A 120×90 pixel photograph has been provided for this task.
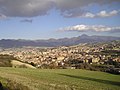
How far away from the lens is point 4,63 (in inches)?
2249

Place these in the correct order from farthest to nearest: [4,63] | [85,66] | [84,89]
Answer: [85,66], [4,63], [84,89]

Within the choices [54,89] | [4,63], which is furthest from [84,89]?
[4,63]

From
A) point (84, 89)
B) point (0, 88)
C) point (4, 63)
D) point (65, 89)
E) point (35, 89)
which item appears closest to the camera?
point (0, 88)

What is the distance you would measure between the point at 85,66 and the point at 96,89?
43.7 metres

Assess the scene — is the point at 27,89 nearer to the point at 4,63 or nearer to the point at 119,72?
the point at 119,72

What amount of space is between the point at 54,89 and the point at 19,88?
256 centimetres

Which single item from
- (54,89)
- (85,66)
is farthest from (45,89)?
(85,66)

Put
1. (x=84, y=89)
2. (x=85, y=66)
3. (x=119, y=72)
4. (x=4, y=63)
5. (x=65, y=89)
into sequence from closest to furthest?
(x=65, y=89) → (x=84, y=89) → (x=119, y=72) → (x=4, y=63) → (x=85, y=66)

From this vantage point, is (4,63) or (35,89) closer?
(35,89)

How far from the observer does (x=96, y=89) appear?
65.7ft

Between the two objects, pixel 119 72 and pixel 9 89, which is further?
pixel 119 72

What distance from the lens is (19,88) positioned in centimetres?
1562

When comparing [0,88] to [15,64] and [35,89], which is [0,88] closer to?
[35,89]

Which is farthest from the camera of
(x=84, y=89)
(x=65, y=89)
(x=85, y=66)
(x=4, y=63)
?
(x=85, y=66)
